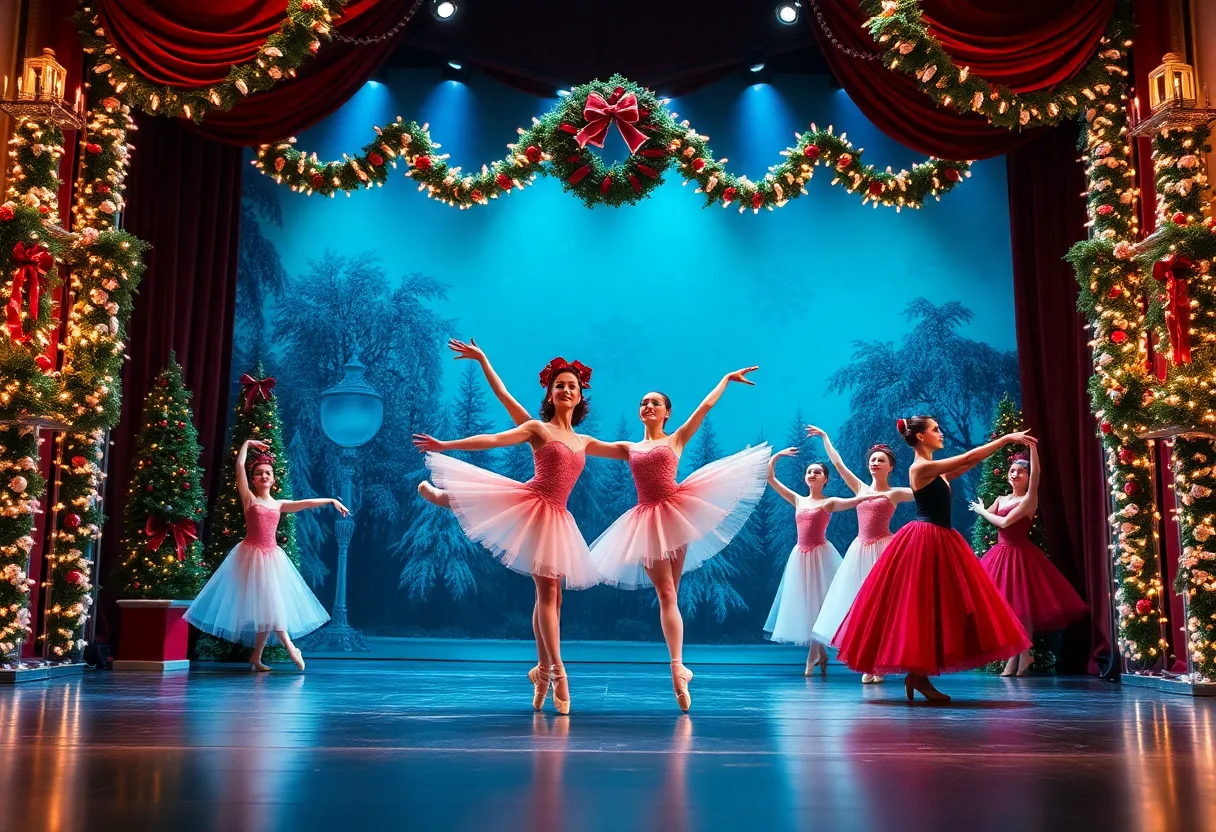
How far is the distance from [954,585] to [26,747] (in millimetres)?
4245

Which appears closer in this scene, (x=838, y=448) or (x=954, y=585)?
(x=954, y=585)

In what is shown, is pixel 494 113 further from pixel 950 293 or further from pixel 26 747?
pixel 26 747

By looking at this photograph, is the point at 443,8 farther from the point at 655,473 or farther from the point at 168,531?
the point at 655,473

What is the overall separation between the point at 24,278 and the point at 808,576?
5.71 meters

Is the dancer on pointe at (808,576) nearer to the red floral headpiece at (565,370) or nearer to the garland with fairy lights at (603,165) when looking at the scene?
the garland with fairy lights at (603,165)

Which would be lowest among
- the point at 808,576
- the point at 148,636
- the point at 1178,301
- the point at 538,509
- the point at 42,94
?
the point at 148,636

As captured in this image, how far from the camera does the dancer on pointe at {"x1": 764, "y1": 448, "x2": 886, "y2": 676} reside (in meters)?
8.18

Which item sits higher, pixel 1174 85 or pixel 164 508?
pixel 1174 85

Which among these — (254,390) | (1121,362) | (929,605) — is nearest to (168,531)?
(254,390)

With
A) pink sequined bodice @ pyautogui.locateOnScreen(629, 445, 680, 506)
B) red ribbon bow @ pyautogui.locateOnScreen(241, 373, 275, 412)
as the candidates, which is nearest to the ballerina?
pink sequined bodice @ pyautogui.locateOnScreen(629, 445, 680, 506)

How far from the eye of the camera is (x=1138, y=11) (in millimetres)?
6586

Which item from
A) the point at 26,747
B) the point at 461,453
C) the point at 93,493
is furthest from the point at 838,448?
the point at 26,747

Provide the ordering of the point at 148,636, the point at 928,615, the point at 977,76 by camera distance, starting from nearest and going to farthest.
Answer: the point at 928,615, the point at 977,76, the point at 148,636

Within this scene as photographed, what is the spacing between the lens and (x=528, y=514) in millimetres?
4910
